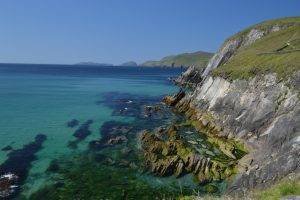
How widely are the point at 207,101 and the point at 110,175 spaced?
32322 millimetres

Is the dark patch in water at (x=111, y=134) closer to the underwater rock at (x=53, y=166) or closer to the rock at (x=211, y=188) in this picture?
the underwater rock at (x=53, y=166)

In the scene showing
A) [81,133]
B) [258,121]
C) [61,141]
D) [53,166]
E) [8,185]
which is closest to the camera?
[8,185]

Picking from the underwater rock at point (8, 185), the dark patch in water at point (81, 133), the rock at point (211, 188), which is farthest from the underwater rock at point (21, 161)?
the rock at point (211, 188)

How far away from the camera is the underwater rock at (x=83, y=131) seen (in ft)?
180

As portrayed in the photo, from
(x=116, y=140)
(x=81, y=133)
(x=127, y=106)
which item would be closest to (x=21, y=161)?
(x=116, y=140)

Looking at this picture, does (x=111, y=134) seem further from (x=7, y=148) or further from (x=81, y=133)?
(x=7, y=148)

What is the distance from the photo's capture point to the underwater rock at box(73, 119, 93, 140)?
2154 inches

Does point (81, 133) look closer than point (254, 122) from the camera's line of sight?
No

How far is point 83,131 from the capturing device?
191ft

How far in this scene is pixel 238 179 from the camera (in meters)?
35.9

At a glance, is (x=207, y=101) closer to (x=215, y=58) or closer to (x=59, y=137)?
(x=59, y=137)

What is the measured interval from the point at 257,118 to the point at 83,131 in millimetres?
24459

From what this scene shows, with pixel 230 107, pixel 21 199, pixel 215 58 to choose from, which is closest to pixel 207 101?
pixel 230 107

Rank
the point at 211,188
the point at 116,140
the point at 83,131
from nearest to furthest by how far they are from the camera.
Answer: the point at 211,188
the point at 116,140
the point at 83,131
